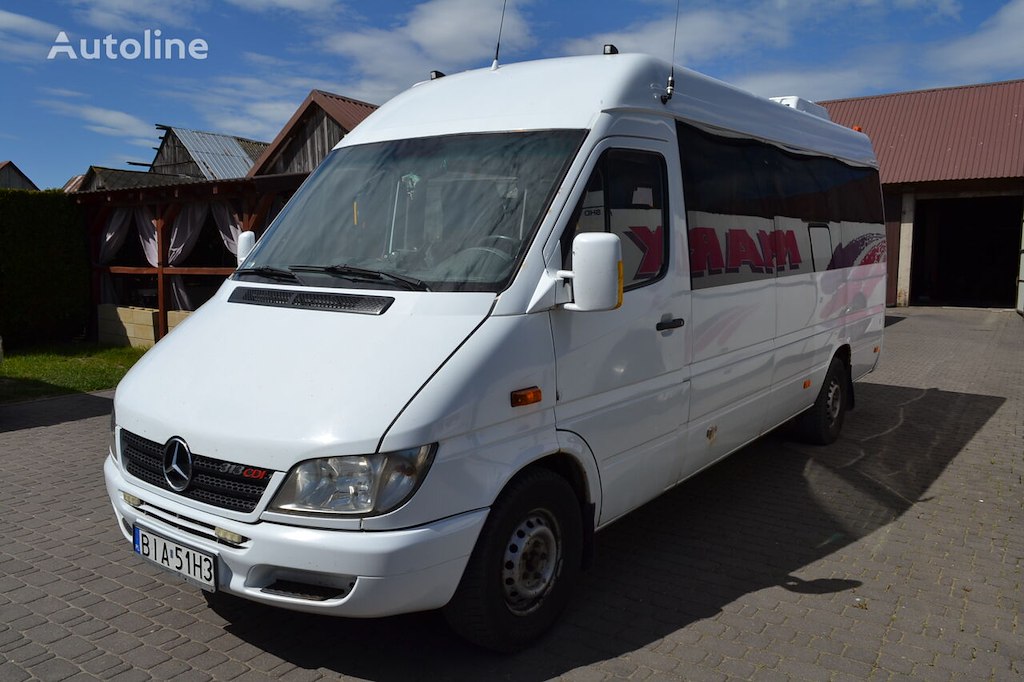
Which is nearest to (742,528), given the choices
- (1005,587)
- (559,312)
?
(1005,587)

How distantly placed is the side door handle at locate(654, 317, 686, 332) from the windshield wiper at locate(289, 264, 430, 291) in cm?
141

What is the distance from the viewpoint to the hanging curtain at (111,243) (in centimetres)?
1523

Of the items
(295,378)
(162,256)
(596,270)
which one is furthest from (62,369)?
(596,270)

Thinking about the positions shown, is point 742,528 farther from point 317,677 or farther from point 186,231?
point 186,231

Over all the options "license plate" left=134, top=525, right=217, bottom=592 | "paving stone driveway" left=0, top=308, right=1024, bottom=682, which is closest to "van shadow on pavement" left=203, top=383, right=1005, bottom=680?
"paving stone driveway" left=0, top=308, right=1024, bottom=682

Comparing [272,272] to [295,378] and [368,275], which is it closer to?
[368,275]

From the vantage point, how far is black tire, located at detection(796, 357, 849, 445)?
290 inches

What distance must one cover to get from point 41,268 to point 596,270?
47.9 feet

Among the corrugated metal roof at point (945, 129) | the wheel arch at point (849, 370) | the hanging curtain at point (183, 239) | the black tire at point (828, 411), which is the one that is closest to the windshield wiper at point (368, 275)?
the black tire at point (828, 411)

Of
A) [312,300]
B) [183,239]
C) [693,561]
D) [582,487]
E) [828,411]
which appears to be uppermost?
[183,239]

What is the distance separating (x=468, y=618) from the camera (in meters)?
3.45

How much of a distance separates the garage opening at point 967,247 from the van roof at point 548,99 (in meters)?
26.8

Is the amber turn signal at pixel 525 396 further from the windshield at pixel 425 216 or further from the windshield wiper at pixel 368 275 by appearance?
the windshield wiper at pixel 368 275

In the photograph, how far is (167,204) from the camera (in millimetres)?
14336
